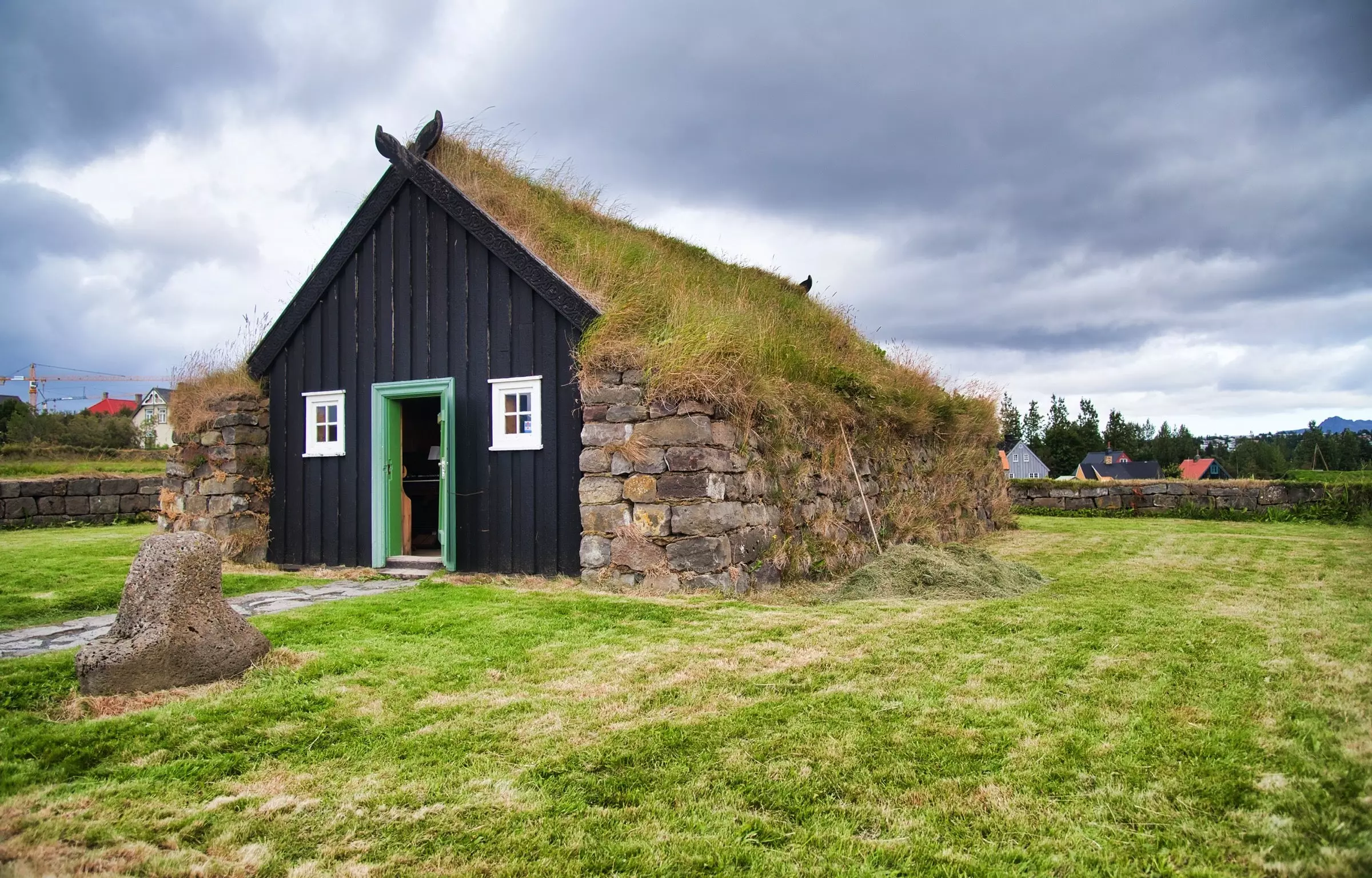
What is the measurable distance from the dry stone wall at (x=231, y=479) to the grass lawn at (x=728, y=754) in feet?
Result: 17.3

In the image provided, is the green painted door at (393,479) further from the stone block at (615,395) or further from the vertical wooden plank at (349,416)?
the stone block at (615,395)

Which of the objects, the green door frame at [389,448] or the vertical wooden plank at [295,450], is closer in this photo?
the green door frame at [389,448]

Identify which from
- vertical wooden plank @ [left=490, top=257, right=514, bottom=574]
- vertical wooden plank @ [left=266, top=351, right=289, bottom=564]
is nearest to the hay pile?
vertical wooden plank @ [left=490, top=257, right=514, bottom=574]

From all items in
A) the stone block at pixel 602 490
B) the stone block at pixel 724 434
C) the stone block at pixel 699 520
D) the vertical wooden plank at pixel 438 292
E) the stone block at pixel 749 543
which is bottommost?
the stone block at pixel 749 543

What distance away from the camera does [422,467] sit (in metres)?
13.1

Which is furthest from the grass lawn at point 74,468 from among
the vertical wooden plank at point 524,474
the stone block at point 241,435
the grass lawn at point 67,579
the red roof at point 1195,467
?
the red roof at point 1195,467

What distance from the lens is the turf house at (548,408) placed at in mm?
8289

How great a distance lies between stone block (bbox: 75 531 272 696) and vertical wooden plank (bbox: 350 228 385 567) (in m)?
5.47

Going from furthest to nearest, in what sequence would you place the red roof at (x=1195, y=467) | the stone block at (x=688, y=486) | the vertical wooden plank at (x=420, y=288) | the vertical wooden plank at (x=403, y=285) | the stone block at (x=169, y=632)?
the red roof at (x=1195, y=467) < the vertical wooden plank at (x=403, y=285) < the vertical wooden plank at (x=420, y=288) < the stone block at (x=688, y=486) < the stone block at (x=169, y=632)

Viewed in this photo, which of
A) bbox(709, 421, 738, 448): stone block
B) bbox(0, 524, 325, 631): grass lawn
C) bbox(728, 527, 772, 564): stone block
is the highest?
bbox(709, 421, 738, 448): stone block

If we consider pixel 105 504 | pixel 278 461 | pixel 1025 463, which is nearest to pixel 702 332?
pixel 278 461

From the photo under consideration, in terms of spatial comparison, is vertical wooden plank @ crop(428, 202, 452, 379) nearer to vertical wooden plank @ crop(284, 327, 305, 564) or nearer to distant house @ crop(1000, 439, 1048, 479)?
vertical wooden plank @ crop(284, 327, 305, 564)

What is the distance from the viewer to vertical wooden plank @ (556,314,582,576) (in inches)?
358

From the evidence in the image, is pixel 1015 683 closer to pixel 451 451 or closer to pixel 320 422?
pixel 451 451
